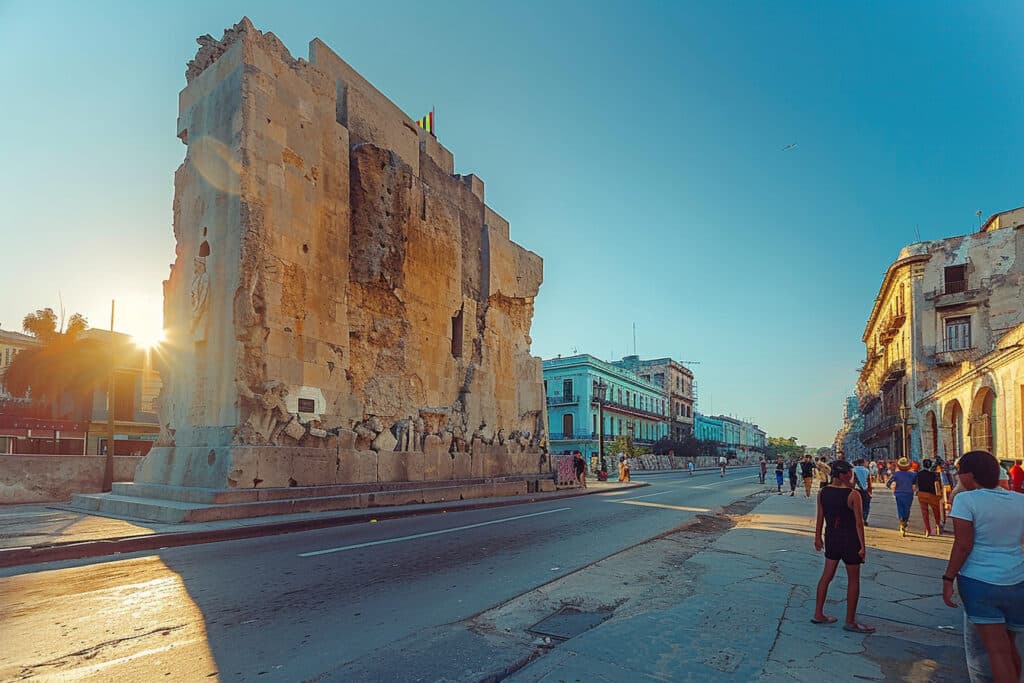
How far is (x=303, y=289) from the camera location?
1362cm

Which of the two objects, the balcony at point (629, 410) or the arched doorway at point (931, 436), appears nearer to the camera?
the arched doorway at point (931, 436)

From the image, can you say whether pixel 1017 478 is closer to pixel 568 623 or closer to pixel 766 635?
pixel 766 635

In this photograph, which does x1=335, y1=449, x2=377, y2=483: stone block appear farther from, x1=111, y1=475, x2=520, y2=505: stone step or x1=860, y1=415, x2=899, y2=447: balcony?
x1=860, y1=415, x2=899, y2=447: balcony

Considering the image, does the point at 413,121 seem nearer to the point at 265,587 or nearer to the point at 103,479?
the point at 103,479

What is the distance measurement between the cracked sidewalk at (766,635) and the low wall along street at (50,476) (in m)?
13.8

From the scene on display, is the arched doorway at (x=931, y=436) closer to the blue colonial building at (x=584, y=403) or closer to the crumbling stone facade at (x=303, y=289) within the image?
the blue colonial building at (x=584, y=403)

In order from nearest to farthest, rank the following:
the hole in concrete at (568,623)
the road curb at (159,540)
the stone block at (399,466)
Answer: the hole in concrete at (568,623) → the road curb at (159,540) → the stone block at (399,466)

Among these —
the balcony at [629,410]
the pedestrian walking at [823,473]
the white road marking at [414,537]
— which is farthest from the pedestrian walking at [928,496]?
the balcony at [629,410]

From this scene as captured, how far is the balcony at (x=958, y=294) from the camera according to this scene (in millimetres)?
34500

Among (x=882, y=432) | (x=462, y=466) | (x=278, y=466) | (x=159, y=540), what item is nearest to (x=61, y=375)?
(x=462, y=466)

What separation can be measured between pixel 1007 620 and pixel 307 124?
1486 cm

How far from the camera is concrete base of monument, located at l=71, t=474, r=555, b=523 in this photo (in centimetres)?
1002

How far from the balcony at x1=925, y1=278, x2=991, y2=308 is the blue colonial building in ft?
91.2

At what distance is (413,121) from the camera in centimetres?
1927
